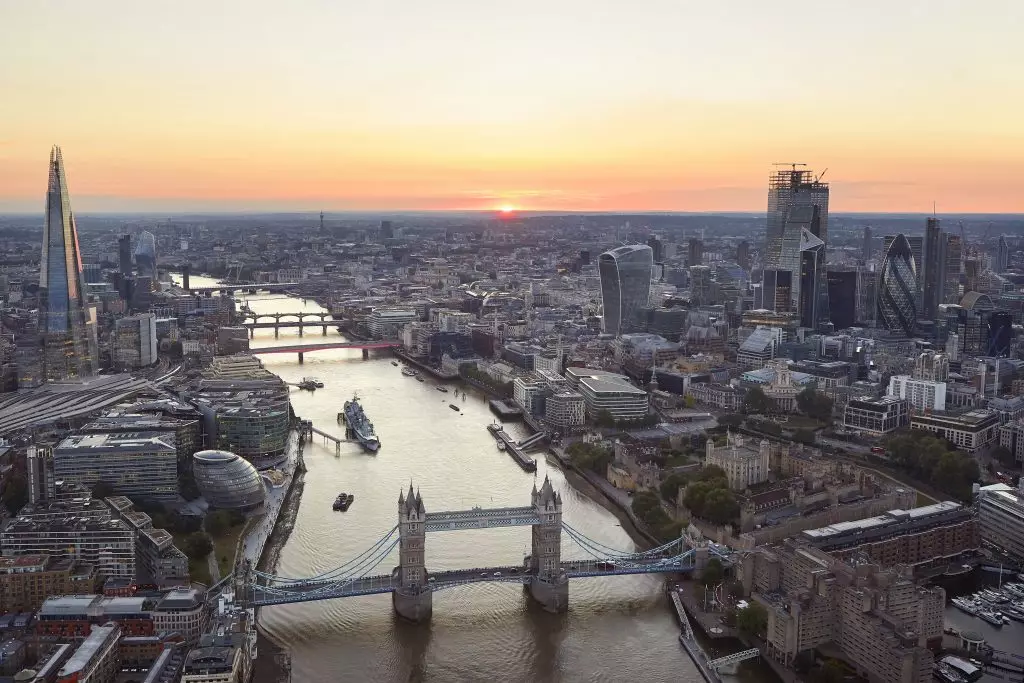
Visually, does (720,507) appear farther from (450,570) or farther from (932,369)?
(932,369)

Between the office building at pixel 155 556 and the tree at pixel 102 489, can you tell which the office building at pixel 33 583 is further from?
the tree at pixel 102 489

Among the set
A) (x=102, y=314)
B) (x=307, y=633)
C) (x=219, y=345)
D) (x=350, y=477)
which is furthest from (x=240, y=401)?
(x=102, y=314)

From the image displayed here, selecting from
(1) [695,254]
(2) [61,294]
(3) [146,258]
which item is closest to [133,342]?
(2) [61,294]

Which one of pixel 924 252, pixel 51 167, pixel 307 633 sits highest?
pixel 51 167

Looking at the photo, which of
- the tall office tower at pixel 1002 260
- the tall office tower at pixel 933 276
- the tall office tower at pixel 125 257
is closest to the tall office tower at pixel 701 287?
the tall office tower at pixel 933 276

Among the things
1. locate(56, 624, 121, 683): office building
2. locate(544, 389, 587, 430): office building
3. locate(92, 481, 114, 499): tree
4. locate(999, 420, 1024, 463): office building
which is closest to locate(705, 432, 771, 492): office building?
locate(544, 389, 587, 430): office building

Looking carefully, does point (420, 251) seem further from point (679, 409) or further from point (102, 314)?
point (679, 409)

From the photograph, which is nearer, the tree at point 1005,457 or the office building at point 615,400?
the tree at point 1005,457
